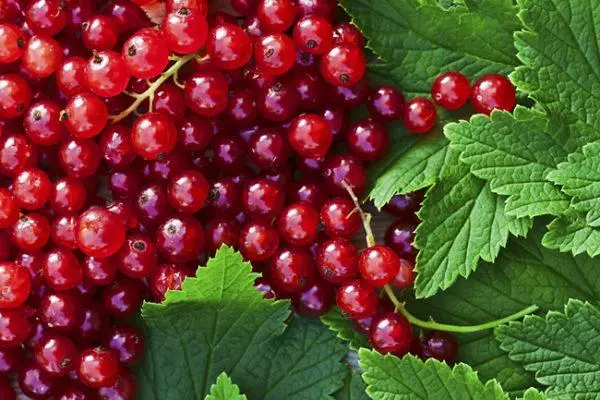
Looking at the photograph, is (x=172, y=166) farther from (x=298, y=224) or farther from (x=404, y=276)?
(x=404, y=276)

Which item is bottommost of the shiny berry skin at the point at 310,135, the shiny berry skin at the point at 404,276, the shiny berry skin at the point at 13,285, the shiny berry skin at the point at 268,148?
the shiny berry skin at the point at 404,276

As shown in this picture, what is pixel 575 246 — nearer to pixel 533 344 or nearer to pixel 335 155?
pixel 533 344

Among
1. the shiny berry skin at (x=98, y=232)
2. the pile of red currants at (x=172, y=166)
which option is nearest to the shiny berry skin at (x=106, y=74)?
the pile of red currants at (x=172, y=166)

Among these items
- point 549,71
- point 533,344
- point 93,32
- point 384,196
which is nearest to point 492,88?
point 549,71

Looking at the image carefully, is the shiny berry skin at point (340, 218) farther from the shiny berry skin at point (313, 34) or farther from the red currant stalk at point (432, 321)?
the shiny berry skin at point (313, 34)

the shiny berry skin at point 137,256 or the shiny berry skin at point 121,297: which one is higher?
the shiny berry skin at point 137,256

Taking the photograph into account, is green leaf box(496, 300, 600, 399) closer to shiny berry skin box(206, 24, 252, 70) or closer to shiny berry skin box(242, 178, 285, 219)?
shiny berry skin box(242, 178, 285, 219)

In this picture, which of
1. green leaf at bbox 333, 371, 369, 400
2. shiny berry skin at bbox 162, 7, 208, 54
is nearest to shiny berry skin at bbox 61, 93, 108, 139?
shiny berry skin at bbox 162, 7, 208, 54
